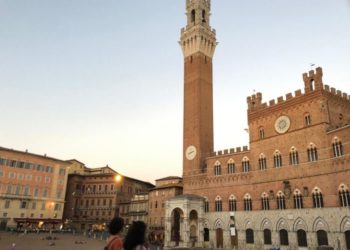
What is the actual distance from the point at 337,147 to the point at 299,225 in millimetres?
9810

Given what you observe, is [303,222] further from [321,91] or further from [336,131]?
[321,91]

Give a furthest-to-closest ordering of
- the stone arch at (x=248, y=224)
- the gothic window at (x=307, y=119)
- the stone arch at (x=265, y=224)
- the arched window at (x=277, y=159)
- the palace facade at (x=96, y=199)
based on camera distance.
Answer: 1. the palace facade at (x=96, y=199)
2. the stone arch at (x=248, y=224)
3. the arched window at (x=277, y=159)
4. the stone arch at (x=265, y=224)
5. the gothic window at (x=307, y=119)

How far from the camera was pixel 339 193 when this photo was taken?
3269 cm

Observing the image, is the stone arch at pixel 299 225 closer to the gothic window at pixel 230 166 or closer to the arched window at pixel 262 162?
the arched window at pixel 262 162

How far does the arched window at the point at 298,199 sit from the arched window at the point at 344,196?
4.75 m

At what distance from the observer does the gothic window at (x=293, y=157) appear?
37.8 metres

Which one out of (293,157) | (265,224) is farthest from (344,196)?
(265,224)

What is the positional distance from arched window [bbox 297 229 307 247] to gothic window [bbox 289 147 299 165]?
307 inches

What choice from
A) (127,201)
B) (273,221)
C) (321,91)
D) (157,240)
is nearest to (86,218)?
(127,201)

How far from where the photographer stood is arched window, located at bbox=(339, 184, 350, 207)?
1254 inches

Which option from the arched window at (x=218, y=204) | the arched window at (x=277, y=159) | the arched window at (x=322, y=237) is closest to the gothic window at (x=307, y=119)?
the arched window at (x=277, y=159)

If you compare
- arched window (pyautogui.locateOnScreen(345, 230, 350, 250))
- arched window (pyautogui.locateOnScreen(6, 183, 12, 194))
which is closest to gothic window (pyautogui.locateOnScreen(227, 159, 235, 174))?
arched window (pyautogui.locateOnScreen(345, 230, 350, 250))

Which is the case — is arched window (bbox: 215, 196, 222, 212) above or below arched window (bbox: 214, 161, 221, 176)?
below

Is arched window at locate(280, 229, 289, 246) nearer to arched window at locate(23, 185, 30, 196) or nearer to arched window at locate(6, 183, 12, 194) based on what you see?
arched window at locate(23, 185, 30, 196)
